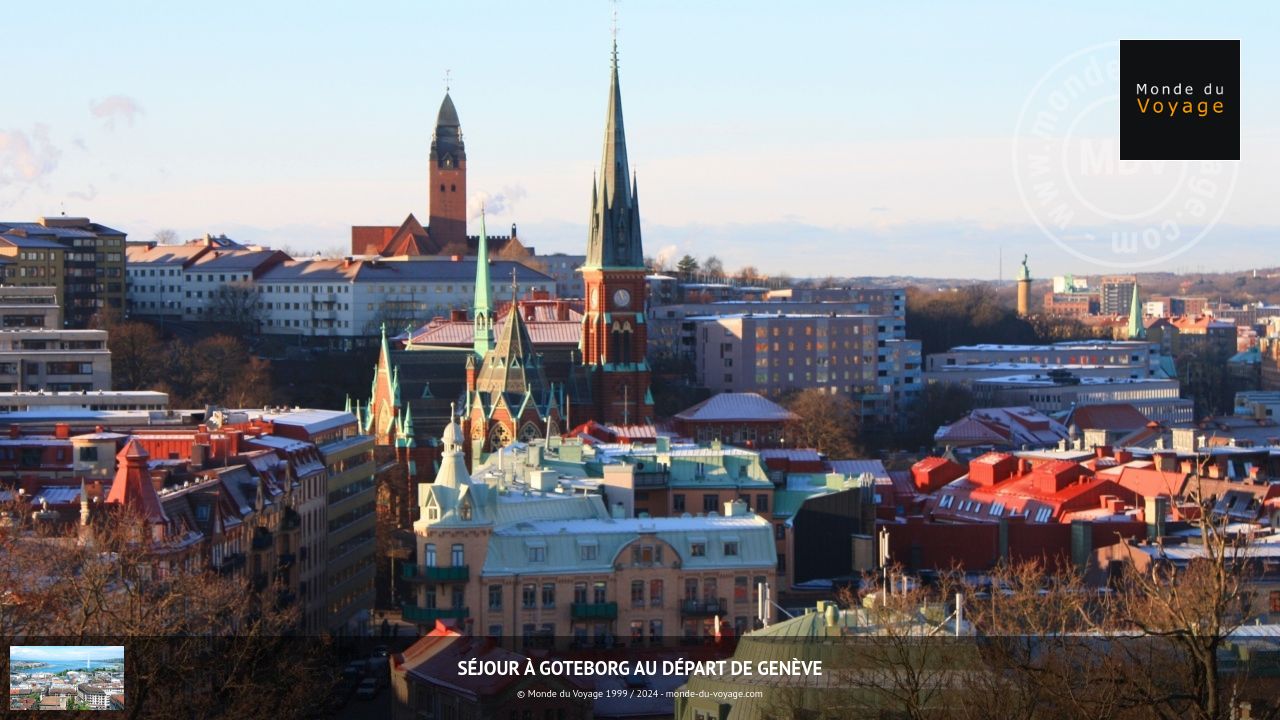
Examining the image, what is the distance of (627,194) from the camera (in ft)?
450

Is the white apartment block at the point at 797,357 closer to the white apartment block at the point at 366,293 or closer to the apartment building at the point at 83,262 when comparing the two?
the white apartment block at the point at 366,293

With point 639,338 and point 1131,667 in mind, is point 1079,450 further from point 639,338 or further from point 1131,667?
point 1131,667

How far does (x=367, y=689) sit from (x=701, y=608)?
1051 centimetres

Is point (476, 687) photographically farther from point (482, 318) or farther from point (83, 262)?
point (83, 262)

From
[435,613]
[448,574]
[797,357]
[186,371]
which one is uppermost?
[186,371]

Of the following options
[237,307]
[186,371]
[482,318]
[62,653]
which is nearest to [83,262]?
[237,307]

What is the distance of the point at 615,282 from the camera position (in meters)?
138

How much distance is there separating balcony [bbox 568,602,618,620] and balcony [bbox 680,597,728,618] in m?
1.90

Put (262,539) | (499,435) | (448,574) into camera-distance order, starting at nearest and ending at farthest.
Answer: (448,574) → (262,539) → (499,435)

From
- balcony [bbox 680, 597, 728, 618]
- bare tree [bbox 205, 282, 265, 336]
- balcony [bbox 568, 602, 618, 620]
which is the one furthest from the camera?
bare tree [bbox 205, 282, 265, 336]

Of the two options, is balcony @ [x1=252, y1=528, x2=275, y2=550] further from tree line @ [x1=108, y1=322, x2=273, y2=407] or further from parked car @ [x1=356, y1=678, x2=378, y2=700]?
tree line @ [x1=108, y1=322, x2=273, y2=407]

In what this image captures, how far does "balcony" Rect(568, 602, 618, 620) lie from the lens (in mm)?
64562

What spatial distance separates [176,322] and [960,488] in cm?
8872

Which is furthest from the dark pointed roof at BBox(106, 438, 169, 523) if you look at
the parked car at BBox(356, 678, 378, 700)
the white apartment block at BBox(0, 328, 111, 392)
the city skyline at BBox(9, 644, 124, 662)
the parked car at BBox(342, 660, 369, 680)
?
the white apartment block at BBox(0, 328, 111, 392)
